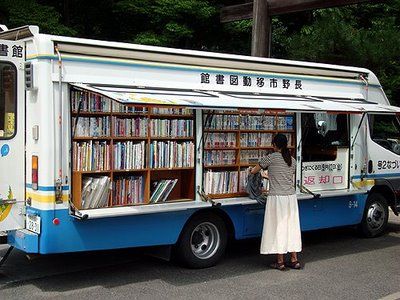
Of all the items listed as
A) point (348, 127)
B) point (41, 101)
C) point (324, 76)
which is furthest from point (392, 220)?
point (41, 101)

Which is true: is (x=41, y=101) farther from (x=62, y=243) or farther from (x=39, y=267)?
(x=39, y=267)

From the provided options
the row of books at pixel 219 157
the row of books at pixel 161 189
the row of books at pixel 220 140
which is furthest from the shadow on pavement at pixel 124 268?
the row of books at pixel 220 140

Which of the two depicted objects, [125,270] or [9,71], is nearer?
[9,71]

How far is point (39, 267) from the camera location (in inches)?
272

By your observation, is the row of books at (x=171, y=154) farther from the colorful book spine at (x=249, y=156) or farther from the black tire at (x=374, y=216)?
the black tire at (x=374, y=216)

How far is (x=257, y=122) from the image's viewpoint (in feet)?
24.7

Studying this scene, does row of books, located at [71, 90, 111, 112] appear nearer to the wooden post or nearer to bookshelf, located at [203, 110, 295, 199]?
bookshelf, located at [203, 110, 295, 199]

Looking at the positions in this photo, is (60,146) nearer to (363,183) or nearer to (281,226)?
(281,226)

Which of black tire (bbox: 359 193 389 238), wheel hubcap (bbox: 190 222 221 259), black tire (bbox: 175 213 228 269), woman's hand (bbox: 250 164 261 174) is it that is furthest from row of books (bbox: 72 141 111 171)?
black tire (bbox: 359 193 389 238)

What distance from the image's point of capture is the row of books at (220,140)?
700 centimetres

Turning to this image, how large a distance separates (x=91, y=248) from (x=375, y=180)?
4925 mm

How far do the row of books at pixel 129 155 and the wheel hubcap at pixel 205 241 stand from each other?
1.17 metres

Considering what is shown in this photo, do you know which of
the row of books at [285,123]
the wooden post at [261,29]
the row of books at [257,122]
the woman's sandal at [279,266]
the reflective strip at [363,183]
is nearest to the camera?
the woman's sandal at [279,266]

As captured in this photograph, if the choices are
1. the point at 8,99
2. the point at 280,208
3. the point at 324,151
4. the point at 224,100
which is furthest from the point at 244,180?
the point at 8,99
